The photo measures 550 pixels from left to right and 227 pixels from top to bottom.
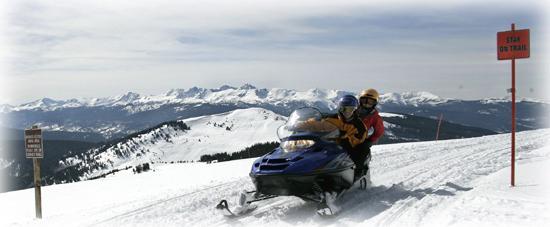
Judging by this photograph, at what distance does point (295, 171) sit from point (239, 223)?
4.21 ft

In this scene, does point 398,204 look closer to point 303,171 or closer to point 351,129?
point 303,171

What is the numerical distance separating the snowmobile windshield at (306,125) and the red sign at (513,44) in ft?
12.1

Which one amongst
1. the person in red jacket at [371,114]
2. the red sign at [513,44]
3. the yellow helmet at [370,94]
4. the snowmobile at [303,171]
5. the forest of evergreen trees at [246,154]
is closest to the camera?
the snowmobile at [303,171]

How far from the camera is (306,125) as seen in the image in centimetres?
938

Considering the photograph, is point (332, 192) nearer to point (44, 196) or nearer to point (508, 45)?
point (508, 45)

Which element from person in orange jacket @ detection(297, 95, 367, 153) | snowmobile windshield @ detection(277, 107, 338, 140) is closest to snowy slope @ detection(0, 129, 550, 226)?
person in orange jacket @ detection(297, 95, 367, 153)

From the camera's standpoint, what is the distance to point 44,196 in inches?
688

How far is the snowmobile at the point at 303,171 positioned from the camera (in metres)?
8.11

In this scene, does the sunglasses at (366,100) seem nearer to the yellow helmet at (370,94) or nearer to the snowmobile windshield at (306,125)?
the yellow helmet at (370,94)

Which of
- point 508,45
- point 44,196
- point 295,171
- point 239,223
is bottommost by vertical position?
point 44,196

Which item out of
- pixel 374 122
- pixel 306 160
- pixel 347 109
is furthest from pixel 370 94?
pixel 306 160

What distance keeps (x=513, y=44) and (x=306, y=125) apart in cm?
439

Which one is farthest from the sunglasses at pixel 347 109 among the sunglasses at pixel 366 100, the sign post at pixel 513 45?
the sign post at pixel 513 45

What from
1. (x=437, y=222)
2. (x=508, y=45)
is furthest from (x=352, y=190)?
(x=508, y=45)
